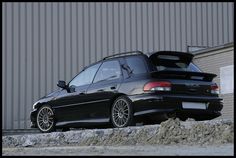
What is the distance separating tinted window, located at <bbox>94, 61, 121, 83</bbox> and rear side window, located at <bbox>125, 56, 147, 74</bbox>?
29cm

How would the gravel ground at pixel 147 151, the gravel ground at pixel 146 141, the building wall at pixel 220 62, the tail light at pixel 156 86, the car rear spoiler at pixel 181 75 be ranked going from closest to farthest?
the gravel ground at pixel 147 151
the gravel ground at pixel 146 141
the tail light at pixel 156 86
the car rear spoiler at pixel 181 75
the building wall at pixel 220 62

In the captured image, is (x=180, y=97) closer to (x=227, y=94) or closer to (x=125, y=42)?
(x=227, y=94)

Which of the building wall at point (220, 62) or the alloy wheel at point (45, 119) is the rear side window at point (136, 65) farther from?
the building wall at point (220, 62)

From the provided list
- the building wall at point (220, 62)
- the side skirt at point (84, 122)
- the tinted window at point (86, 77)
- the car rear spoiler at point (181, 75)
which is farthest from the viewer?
the building wall at point (220, 62)

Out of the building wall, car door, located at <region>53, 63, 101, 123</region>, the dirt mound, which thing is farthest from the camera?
the building wall

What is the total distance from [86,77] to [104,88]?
0.92 m

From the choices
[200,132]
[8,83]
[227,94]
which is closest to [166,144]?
[200,132]

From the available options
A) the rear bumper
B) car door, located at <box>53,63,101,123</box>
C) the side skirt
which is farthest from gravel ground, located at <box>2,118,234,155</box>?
car door, located at <box>53,63,101,123</box>

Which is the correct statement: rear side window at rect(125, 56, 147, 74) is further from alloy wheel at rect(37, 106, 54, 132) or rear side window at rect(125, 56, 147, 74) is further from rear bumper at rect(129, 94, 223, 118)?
alloy wheel at rect(37, 106, 54, 132)

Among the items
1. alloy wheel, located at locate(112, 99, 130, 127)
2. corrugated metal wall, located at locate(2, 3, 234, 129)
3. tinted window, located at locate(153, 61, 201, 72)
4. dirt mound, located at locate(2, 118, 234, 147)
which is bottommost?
dirt mound, located at locate(2, 118, 234, 147)

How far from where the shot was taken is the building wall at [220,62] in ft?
63.8

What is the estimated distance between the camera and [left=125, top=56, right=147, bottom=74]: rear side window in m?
11.4

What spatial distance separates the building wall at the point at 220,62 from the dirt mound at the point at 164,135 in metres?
9.35

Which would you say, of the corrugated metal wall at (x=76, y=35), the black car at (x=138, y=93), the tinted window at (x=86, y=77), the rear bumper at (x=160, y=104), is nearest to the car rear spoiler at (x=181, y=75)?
the black car at (x=138, y=93)
